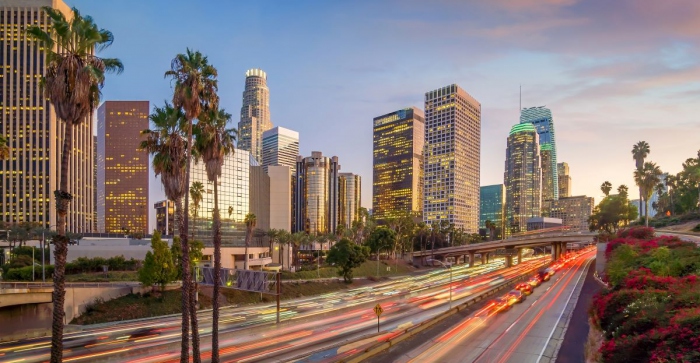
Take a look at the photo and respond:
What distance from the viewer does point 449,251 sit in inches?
5413

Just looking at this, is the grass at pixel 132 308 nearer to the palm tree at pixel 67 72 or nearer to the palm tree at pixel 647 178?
the palm tree at pixel 67 72

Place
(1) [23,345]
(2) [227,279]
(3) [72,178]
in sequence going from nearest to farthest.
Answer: (1) [23,345] < (2) [227,279] < (3) [72,178]

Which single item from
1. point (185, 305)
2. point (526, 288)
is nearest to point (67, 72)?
point (185, 305)

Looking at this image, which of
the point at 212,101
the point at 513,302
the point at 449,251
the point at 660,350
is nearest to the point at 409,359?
the point at 660,350

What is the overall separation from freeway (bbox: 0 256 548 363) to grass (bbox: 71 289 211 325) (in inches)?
99.9

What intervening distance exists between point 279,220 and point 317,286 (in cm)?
11376

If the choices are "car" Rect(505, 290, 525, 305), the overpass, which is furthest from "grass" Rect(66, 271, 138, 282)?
the overpass

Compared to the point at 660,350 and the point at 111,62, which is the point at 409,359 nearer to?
the point at 660,350

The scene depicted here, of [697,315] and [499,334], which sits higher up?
[697,315]

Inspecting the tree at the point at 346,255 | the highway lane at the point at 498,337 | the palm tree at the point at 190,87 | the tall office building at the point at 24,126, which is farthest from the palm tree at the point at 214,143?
the tall office building at the point at 24,126

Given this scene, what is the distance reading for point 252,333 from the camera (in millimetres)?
37625

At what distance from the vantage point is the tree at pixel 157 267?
162ft

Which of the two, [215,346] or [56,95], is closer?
[56,95]

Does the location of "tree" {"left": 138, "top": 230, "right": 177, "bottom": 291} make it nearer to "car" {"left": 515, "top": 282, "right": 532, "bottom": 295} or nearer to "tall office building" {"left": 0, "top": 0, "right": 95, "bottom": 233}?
"car" {"left": 515, "top": 282, "right": 532, "bottom": 295}
